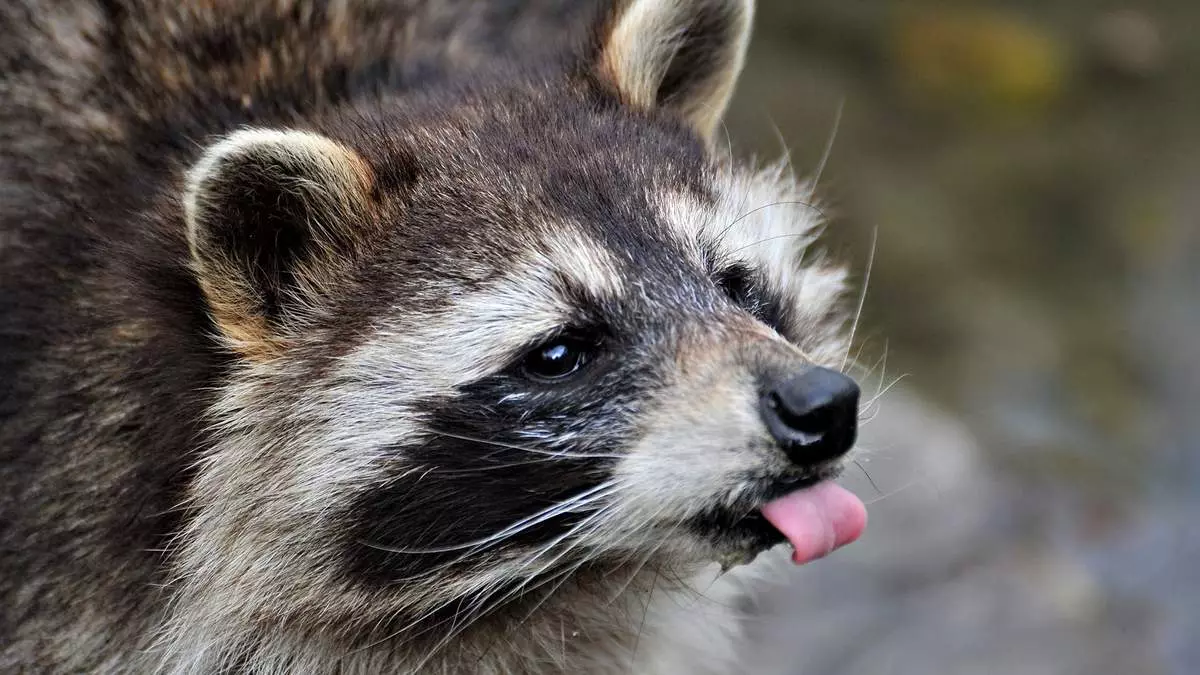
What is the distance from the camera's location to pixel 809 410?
263 cm

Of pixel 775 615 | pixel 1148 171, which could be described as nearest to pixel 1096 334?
pixel 1148 171

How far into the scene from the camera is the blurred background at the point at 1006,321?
5371 mm

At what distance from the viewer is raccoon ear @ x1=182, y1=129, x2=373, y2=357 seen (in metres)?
2.83

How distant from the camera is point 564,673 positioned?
340cm

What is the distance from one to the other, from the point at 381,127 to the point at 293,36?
27.4 inches

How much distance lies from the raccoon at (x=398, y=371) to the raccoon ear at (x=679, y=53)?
12mm

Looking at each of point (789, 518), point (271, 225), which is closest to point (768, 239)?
point (789, 518)

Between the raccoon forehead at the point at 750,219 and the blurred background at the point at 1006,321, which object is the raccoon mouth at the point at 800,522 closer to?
the raccoon forehead at the point at 750,219

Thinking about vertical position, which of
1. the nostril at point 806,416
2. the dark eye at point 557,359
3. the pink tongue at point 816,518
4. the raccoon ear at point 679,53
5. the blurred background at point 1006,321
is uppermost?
the raccoon ear at point 679,53

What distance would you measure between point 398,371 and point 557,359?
0.35 m

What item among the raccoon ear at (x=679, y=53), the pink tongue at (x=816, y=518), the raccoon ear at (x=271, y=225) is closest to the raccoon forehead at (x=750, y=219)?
the raccoon ear at (x=679, y=53)

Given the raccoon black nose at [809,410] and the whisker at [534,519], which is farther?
the whisker at [534,519]

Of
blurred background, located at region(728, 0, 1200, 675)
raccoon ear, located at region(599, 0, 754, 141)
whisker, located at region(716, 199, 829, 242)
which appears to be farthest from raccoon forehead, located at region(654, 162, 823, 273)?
blurred background, located at region(728, 0, 1200, 675)

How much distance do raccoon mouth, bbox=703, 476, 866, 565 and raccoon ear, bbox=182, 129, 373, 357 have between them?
3.43 feet
